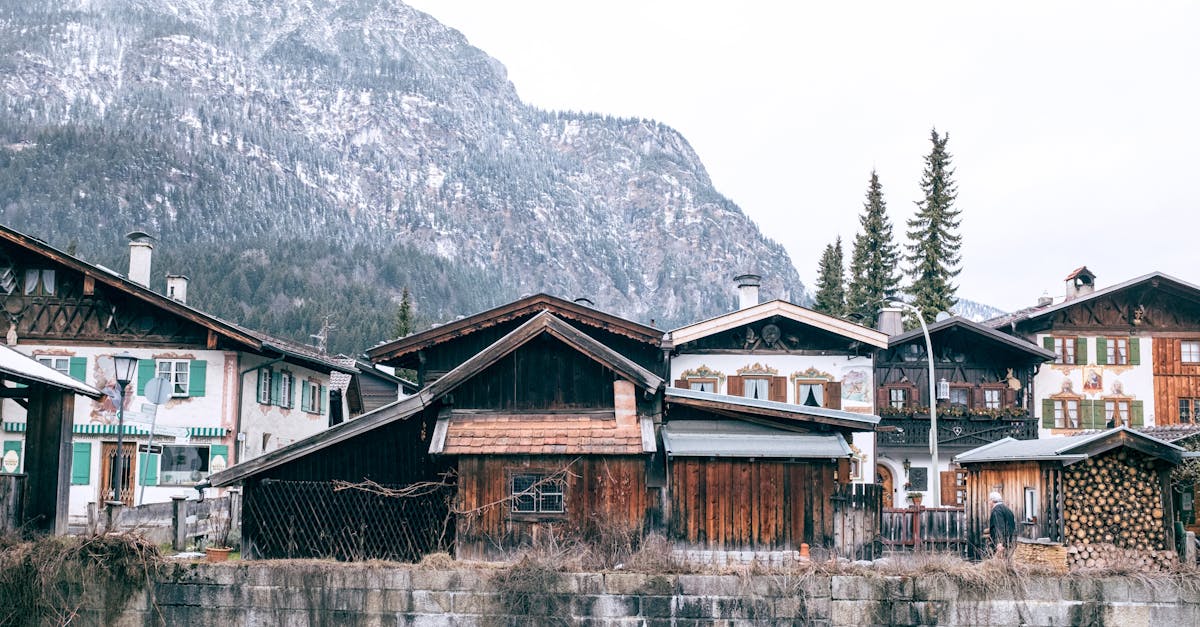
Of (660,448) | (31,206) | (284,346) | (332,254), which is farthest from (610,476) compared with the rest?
(31,206)

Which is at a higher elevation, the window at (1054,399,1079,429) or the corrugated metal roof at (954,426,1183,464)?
the window at (1054,399,1079,429)

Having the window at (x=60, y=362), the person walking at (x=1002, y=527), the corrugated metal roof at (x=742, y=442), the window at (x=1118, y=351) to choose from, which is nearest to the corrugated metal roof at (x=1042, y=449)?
the person walking at (x=1002, y=527)

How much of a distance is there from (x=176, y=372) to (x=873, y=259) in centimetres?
4670

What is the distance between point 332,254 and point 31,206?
54.8 meters

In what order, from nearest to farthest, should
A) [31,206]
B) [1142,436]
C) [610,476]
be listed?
1. [1142,436]
2. [610,476]
3. [31,206]

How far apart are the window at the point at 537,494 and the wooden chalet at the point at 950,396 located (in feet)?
80.8

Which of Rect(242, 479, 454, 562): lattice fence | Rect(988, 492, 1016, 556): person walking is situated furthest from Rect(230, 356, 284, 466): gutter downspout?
Rect(988, 492, 1016, 556): person walking

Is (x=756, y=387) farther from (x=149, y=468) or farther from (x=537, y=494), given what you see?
(x=537, y=494)

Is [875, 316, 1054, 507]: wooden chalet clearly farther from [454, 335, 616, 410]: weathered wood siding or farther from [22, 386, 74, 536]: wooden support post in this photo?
[22, 386, 74, 536]: wooden support post

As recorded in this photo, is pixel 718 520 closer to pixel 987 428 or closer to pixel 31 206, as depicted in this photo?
pixel 987 428

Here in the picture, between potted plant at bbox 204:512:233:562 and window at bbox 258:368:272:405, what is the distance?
11639 mm

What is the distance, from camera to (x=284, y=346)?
123 ft

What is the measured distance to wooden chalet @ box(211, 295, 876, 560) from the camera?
21688 millimetres

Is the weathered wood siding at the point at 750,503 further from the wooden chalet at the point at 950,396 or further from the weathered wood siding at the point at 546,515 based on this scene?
the wooden chalet at the point at 950,396
